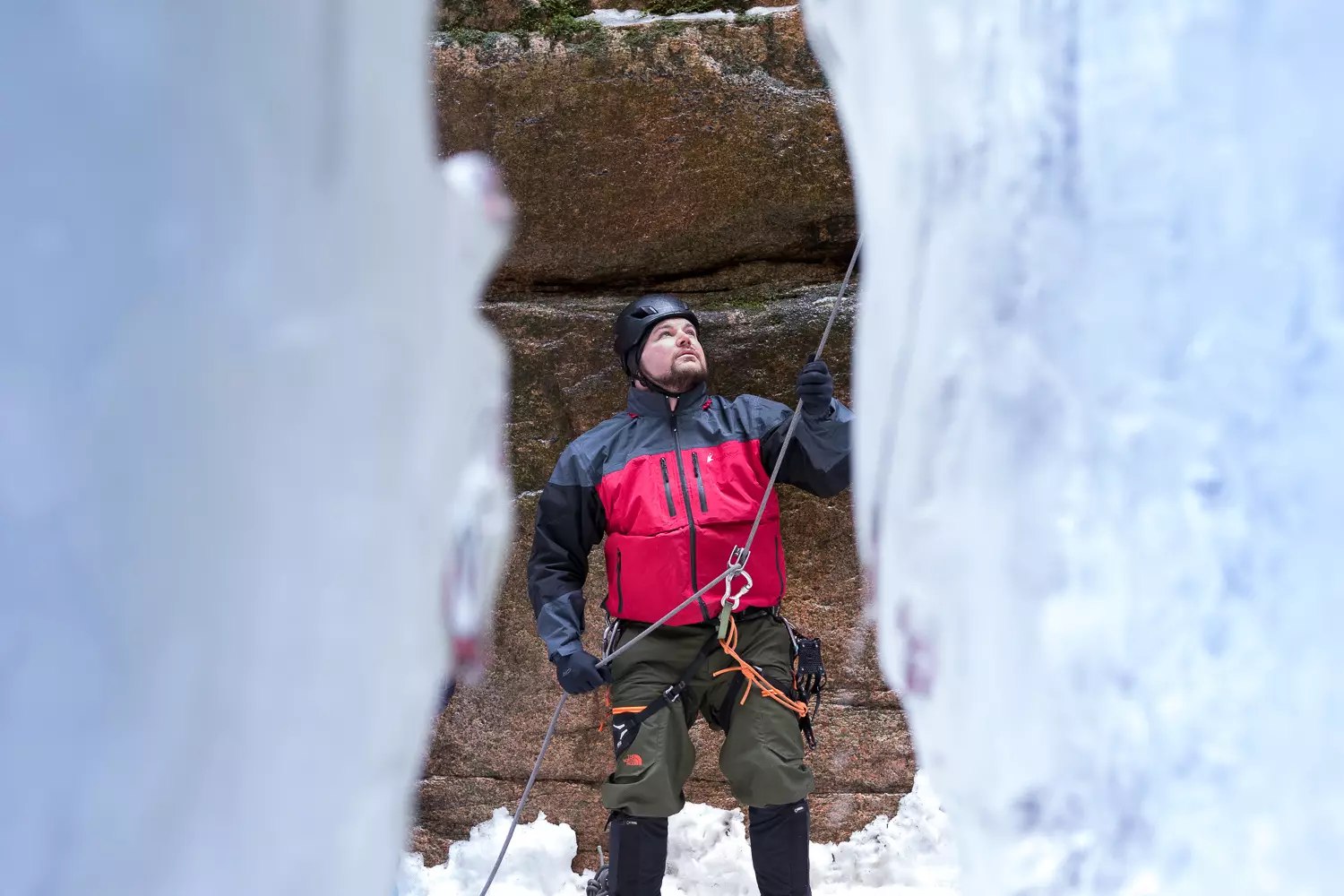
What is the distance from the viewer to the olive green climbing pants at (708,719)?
2.47 m

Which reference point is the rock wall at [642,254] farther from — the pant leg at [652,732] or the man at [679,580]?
the pant leg at [652,732]

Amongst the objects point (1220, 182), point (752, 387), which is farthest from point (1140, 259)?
point (752, 387)

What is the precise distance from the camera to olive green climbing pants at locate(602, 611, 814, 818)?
2469 millimetres

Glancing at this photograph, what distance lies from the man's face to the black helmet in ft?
0.10

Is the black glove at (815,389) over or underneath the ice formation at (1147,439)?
underneath

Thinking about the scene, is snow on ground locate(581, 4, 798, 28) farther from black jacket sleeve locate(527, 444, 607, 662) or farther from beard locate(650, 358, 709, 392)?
black jacket sleeve locate(527, 444, 607, 662)

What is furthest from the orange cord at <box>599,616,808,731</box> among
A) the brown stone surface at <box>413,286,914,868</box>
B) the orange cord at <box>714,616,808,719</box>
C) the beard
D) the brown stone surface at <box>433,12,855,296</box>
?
the brown stone surface at <box>433,12,855,296</box>

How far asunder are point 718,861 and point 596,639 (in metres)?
0.86

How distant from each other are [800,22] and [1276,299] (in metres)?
3.11

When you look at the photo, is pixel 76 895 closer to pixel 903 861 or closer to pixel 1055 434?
pixel 1055 434

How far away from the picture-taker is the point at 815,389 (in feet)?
8.64

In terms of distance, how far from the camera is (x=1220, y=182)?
961 mm

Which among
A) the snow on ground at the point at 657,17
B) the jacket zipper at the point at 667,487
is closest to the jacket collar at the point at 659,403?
the jacket zipper at the point at 667,487

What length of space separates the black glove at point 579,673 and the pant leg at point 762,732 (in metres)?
0.31
